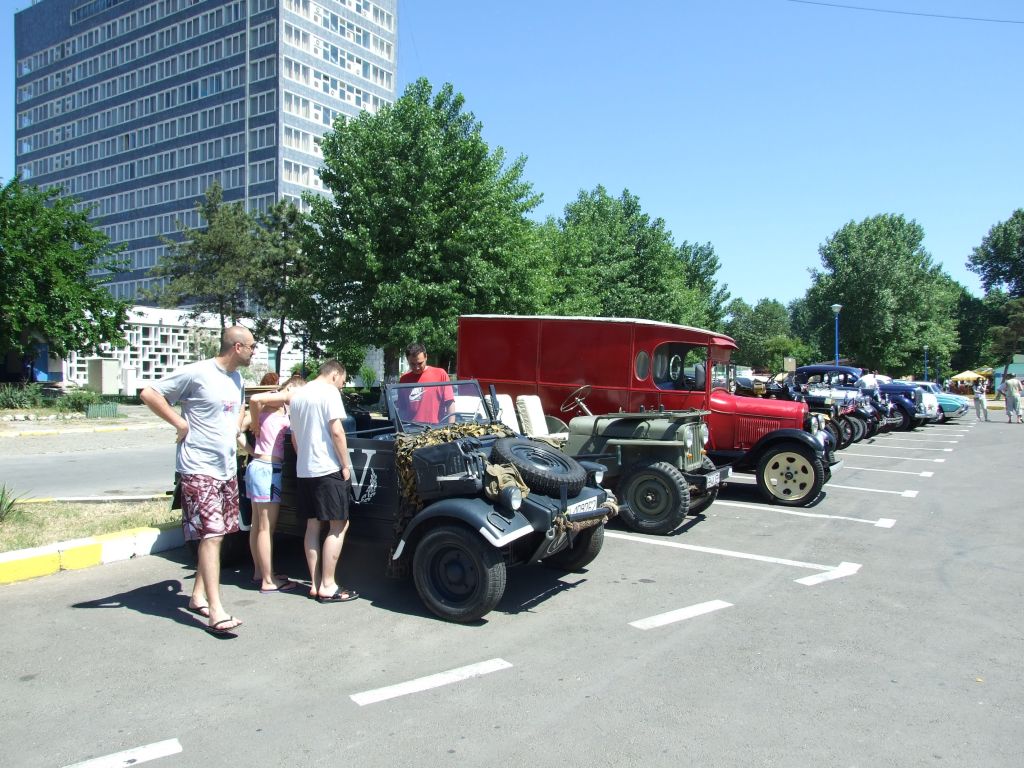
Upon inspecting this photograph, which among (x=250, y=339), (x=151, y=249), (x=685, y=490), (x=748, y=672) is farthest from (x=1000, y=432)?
(x=151, y=249)

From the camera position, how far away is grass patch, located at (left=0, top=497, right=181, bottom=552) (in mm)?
6648

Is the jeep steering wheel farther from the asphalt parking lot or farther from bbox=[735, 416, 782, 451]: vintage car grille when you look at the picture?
the asphalt parking lot

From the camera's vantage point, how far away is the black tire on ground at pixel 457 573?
4.94 metres

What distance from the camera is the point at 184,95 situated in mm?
69500

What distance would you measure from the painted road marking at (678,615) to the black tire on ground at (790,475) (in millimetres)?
→ 4874

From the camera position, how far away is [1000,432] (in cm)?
2342

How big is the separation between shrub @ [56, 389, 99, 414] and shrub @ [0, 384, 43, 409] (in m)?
0.75

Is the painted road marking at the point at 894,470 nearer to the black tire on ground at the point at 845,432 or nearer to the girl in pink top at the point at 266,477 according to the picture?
the black tire on ground at the point at 845,432

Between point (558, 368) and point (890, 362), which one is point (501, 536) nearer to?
point (558, 368)

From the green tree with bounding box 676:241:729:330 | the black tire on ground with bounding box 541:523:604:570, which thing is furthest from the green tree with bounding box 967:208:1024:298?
the black tire on ground with bounding box 541:523:604:570

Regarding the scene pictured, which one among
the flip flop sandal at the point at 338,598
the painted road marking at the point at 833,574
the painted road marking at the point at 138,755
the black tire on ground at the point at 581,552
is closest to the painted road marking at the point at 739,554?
the painted road marking at the point at 833,574

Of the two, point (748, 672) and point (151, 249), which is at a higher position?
point (151, 249)

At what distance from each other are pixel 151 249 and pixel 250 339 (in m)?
74.8

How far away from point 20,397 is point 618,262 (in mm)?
22178
